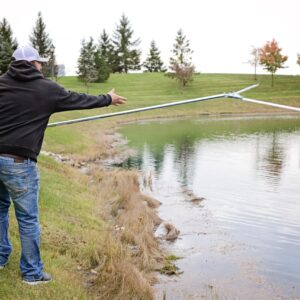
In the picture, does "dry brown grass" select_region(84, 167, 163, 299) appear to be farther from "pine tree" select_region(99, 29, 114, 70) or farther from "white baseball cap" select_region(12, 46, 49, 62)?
"pine tree" select_region(99, 29, 114, 70)

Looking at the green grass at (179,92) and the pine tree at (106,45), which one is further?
the pine tree at (106,45)

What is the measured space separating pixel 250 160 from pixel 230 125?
21.1m

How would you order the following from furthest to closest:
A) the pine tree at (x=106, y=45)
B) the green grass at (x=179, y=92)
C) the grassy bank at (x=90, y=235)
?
the pine tree at (x=106, y=45), the green grass at (x=179, y=92), the grassy bank at (x=90, y=235)

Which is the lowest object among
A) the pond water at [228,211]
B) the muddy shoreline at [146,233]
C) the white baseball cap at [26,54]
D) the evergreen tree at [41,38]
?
the pond water at [228,211]

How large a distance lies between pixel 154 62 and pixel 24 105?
9986cm

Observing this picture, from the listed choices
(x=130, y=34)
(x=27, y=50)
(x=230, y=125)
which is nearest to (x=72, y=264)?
(x=27, y=50)

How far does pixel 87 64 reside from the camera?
236ft

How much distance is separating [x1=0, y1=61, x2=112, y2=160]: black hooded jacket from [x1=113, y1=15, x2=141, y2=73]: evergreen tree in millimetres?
93764

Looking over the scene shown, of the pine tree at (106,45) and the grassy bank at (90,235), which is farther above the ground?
the pine tree at (106,45)

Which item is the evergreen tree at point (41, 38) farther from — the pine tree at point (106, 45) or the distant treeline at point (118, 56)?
the pine tree at point (106, 45)

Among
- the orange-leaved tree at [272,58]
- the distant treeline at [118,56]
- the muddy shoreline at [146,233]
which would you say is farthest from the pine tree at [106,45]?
the muddy shoreline at [146,233]

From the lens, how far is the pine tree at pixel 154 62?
336ft

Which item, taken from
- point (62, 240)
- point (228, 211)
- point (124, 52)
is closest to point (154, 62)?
point (124, 52)

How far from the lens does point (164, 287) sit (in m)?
8.23
